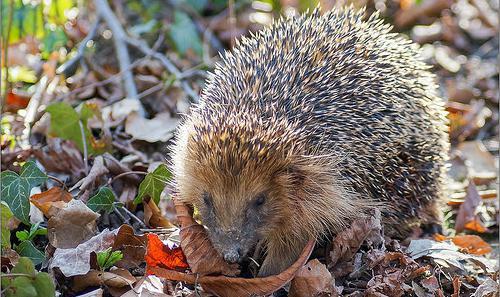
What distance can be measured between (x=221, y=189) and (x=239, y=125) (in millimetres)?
386

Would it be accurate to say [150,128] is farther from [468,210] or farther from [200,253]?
[468,210]

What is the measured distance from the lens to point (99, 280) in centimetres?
412

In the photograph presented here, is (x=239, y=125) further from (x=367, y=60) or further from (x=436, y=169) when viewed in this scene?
(x=436, y=169)

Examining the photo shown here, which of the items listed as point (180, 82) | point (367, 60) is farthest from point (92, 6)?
point (367, 60)

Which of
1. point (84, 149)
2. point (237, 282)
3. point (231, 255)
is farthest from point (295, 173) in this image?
point (84, 149)

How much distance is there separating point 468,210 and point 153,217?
2563 millimetres

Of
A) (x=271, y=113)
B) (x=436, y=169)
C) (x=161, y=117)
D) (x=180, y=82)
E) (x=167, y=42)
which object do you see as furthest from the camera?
(x=167, y=42)

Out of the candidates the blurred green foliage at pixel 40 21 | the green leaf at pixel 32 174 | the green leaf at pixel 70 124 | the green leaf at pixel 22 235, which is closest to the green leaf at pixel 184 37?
the blurred green foliage at pixel 40 21

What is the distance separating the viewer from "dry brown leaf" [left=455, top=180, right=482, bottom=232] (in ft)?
19.3

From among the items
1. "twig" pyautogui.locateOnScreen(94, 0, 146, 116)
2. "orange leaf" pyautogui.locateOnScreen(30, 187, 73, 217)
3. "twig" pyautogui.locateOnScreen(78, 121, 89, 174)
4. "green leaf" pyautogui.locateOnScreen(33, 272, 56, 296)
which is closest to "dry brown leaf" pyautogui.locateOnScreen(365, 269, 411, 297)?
"green leaf" pyautogui.locateOnScreen(33, 272, 56, 296)

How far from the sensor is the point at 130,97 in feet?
22.0

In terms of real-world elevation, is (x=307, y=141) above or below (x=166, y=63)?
above

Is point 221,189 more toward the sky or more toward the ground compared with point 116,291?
more toward the sky

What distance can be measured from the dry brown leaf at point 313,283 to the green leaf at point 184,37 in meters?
4.47
